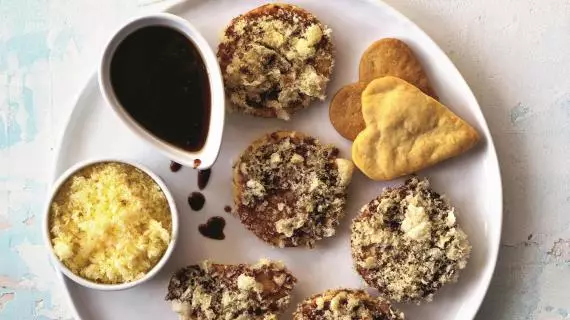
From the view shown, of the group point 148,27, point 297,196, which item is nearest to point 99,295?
point 297,196

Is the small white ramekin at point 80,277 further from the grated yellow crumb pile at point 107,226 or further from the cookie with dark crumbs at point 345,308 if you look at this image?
the cookie with dark crumbs at point 345,308

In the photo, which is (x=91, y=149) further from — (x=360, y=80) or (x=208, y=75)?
(x=360, y=80)

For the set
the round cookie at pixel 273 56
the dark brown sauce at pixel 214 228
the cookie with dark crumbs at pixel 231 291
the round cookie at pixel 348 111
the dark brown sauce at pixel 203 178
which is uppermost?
the round cookie at pixel 273 56

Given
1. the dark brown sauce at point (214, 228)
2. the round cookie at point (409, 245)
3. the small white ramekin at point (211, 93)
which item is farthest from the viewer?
the dark brown sauce at point (214, 228)

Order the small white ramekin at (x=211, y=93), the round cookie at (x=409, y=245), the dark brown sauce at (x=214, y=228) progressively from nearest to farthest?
the small white ramekin at (x=211, y=93) → the round cookie at (x=409, y=245) → the dark brown sauce at (x=214, y=228)

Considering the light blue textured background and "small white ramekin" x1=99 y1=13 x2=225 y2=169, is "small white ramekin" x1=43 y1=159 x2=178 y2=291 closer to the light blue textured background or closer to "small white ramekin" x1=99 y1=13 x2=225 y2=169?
"small white ramekin" x1=99 y1=13 x2=225 y2=169

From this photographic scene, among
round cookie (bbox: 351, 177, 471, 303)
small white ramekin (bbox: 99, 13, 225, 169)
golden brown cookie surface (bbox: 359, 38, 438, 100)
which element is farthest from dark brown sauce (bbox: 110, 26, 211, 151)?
round cookie (bbox: 351, 177, 471, 303)

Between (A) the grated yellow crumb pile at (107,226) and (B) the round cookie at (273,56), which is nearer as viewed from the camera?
(A) the grated yellow crumb pile at (107,226)

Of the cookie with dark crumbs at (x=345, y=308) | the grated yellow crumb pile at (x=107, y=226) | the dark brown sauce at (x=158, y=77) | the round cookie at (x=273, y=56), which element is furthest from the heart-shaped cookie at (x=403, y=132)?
the grated yellow crumb pile at (x=107, y=226)
